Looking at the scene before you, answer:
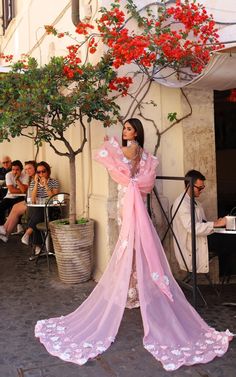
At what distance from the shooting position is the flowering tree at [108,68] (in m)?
4.84

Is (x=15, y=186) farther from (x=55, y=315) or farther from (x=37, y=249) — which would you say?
(x=55, y=315)

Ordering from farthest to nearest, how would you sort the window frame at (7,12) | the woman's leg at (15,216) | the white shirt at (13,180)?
the window frame at (7,12), the white shirt at (13,180), the woman's leg at (15,216)

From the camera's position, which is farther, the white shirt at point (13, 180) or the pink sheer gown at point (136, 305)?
the white shirt at point (13, 180)

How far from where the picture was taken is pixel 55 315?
4598mm

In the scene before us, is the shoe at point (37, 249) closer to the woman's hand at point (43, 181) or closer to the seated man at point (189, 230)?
the woman's hand at point (43, 181)

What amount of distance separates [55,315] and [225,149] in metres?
3.31

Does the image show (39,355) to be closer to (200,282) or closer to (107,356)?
(107,356)

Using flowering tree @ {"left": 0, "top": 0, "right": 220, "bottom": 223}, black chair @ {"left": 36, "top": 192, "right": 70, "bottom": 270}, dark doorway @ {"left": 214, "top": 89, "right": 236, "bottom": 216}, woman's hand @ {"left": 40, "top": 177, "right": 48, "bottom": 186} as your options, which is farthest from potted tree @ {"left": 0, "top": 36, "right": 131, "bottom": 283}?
woman's hand @ {"left": 40, "top": 177, "right": 48, "bottom": 186}

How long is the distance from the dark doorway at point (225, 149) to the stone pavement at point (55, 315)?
4.71ft

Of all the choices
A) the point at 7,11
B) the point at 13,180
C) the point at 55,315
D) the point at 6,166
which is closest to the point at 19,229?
the point at 13,180

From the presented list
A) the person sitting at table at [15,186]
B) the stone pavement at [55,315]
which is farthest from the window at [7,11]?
the stone pavement at [55,315]

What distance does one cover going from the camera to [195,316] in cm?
409

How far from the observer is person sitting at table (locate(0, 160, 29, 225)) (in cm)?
874

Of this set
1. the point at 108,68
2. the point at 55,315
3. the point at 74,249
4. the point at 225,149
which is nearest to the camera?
the point at 55,315
